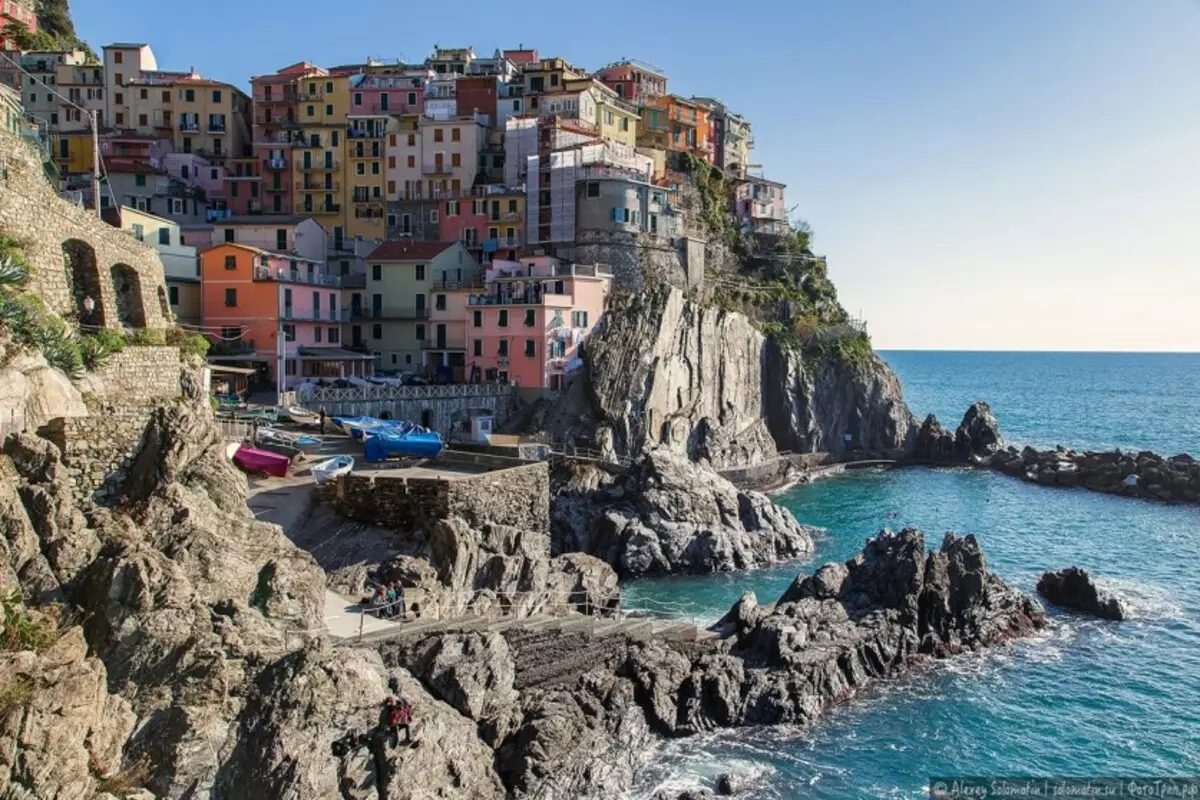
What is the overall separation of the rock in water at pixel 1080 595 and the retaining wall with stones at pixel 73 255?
36.0 m

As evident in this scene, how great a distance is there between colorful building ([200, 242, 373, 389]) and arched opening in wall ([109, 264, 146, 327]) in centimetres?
1624

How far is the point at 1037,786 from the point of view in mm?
25625

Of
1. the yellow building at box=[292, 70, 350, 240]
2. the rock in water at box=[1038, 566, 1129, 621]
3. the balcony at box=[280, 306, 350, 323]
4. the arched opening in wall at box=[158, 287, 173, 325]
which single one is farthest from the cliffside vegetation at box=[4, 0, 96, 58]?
the rock in water at box=[1038, 566, 1129, 621]

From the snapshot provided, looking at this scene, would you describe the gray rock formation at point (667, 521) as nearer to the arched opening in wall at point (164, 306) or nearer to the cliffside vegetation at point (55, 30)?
the arched opening in wall at point (164, 306)

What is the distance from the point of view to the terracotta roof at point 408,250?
63.8m

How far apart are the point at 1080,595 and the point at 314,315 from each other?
41981mm

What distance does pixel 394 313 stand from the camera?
63.4m

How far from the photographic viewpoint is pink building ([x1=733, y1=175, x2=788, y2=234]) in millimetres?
81188

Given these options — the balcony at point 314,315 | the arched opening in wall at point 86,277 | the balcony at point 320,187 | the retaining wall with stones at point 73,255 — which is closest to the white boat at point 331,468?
the retaining wall with stones at point 73,255

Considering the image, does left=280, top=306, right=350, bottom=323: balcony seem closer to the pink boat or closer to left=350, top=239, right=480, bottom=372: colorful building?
left=350, top=239, right=480, bottom=372: colorful building

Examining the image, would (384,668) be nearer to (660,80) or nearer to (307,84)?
(307,84)

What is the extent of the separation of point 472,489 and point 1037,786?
62.0 feet

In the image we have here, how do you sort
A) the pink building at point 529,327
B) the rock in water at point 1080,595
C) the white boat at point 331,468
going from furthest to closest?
the pink building at point 529,327, the rock in water at point 1080,595, the white boat at point 331,468

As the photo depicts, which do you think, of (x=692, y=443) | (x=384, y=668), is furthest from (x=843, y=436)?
(x=384, y=668)
